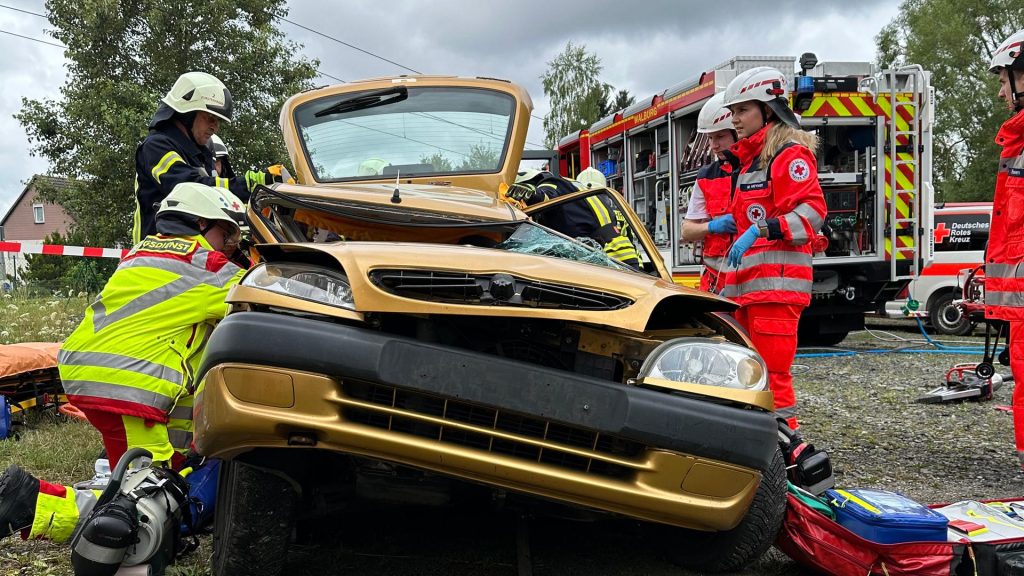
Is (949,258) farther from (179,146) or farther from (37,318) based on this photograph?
(37,318)

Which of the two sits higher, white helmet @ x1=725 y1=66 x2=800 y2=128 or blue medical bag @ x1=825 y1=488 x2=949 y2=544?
white helmet @ x1=725 y1=66 x2=800 y2=128

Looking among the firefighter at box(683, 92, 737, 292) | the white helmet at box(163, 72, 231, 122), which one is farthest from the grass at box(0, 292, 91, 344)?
the firefighter at box(683, 92, 737, 292)

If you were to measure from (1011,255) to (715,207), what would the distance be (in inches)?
54.2

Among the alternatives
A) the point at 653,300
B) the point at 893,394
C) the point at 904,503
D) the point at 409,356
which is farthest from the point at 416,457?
the point at 893,394

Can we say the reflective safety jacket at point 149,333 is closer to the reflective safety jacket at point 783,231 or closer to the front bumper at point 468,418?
the front bumper at point 468,418

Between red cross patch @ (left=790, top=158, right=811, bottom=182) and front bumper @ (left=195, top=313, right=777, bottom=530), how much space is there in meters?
1.81

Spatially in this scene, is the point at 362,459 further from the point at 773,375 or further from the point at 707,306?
the point at 773,375

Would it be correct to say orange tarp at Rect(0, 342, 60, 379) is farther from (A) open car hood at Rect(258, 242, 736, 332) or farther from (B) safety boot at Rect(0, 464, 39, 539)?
(A) open car hood at Rect(258, 242, 736, 332)

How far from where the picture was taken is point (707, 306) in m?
2.19

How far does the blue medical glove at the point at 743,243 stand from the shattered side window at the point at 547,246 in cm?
81

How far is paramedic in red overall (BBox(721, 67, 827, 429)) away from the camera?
11.2 ft

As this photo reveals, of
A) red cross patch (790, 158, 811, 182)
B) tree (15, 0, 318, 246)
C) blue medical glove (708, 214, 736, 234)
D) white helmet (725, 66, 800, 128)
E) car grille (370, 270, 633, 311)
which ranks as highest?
tree (15, 0, 318, 246)

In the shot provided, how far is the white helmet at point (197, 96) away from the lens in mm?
4141

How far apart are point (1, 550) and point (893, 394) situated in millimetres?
5730
